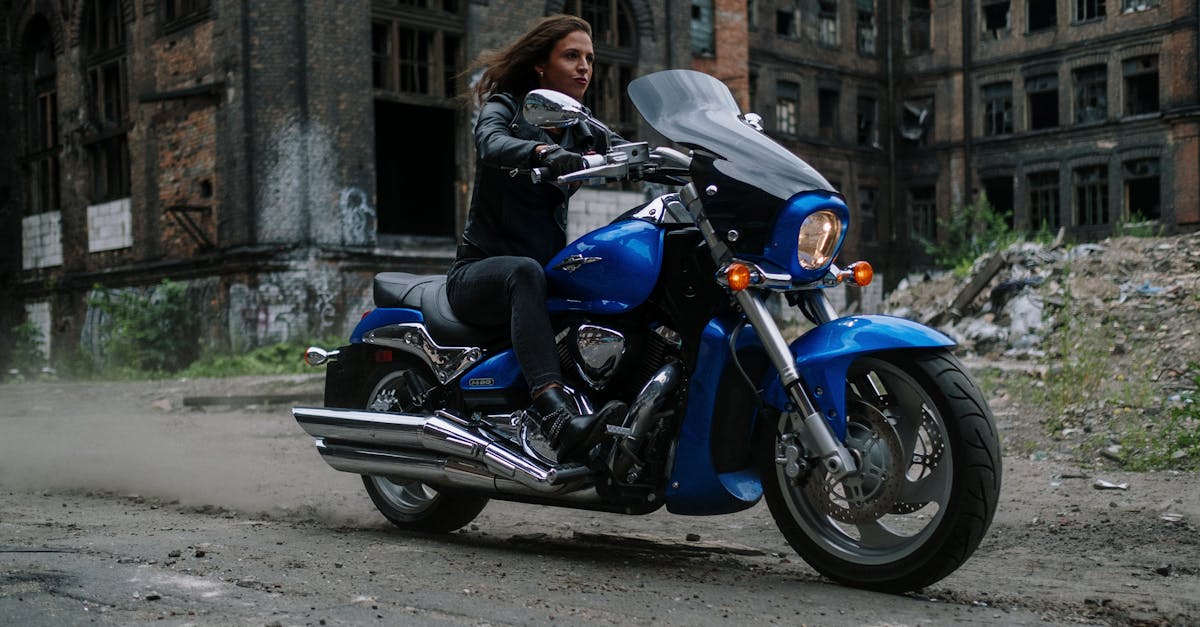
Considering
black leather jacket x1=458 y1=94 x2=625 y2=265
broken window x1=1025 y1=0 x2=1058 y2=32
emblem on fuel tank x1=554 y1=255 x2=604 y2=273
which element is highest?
broken window x1=1025 y1=0 x2=1058 y2=32

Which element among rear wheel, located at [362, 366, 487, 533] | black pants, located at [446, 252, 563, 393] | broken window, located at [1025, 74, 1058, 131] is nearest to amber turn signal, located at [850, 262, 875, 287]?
black pants, located at [446, 252, 563, 393]

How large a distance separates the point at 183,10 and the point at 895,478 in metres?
21.1

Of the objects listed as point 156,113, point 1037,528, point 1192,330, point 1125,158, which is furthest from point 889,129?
point 1037,528

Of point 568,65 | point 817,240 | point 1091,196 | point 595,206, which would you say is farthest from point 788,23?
point 817,240

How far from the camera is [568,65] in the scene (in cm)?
495

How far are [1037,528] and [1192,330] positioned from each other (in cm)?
824

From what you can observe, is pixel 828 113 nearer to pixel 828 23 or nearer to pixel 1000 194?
pixel 828 23

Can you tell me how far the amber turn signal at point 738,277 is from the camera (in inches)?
152

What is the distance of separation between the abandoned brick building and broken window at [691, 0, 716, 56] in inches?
2.6

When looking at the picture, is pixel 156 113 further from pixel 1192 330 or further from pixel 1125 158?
pixel 1125 158

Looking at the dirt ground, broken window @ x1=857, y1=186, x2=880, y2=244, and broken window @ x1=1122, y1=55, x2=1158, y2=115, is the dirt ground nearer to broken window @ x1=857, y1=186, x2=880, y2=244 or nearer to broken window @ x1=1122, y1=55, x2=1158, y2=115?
broken window @ x1=1122, y1=55, x2=1158, y2=115

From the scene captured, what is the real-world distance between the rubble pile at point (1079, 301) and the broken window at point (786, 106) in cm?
1885

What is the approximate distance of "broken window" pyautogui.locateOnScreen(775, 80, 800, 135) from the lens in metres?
40.0

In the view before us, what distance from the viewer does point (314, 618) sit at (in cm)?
330
